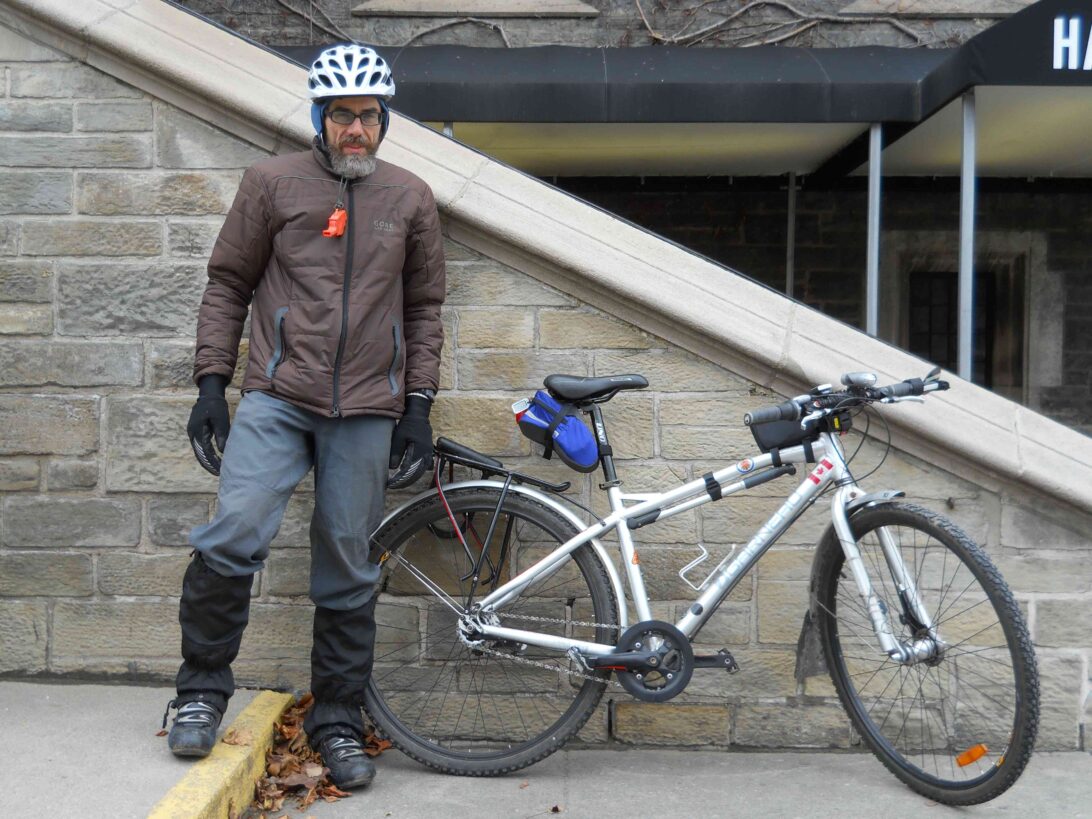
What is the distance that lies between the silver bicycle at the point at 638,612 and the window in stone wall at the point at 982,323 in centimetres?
646

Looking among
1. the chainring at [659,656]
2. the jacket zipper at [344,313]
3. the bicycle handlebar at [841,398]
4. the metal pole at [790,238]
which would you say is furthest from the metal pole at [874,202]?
the jacket zipper at [344,313]

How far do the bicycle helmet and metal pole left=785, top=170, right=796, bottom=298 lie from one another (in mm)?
6369

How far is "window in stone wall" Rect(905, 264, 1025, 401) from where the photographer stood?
9.62 m

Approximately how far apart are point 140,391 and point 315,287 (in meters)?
0.94

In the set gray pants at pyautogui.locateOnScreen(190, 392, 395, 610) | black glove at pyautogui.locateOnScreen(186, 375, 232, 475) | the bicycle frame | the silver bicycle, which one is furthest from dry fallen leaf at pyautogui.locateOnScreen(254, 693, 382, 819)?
black glove at pyautogui.locateOnScreen(186, 375, 232, 475)

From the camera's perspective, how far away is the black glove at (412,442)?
3285 millimetres

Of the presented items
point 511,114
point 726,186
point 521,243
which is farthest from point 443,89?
point 521,243

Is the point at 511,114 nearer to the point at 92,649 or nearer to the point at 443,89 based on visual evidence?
the point at 443,89

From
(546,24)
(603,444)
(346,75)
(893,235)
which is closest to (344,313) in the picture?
(346,75)

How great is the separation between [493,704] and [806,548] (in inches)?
43.6

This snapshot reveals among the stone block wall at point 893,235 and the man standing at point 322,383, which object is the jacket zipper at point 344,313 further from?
the stone block wall at point 893,235

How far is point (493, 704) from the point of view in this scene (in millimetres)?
3746

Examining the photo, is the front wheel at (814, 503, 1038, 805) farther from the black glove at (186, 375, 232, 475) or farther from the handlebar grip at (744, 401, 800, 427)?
the black glove at (186, 375, 232, 475)

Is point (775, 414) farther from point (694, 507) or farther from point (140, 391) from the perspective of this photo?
point (140, 391)
